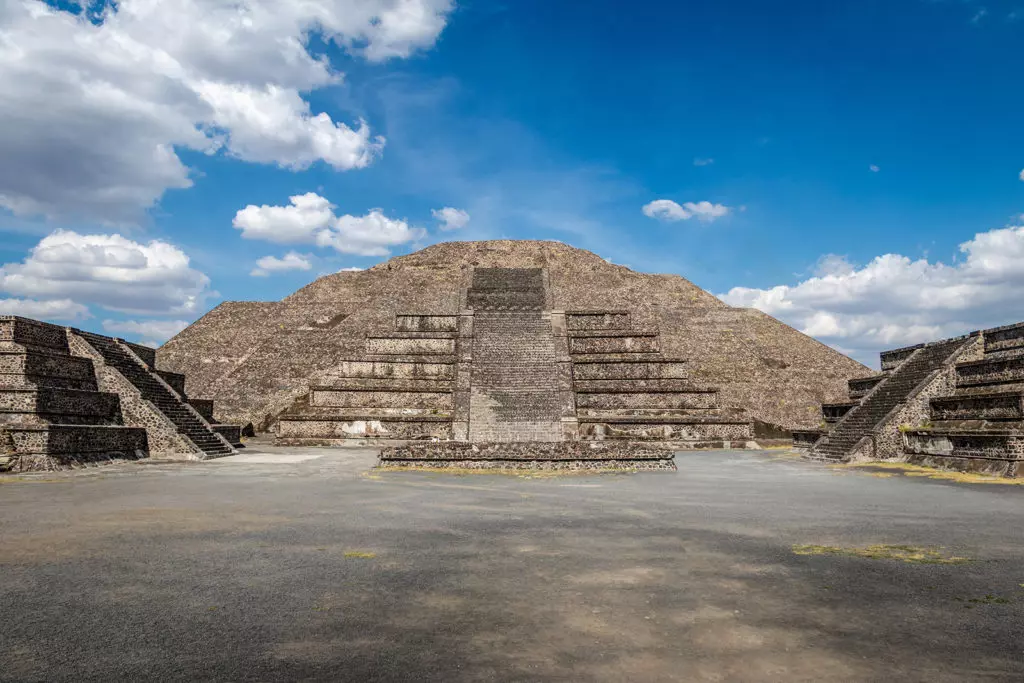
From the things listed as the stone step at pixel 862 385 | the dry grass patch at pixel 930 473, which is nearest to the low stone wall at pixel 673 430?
the stone step at pixel 862 385

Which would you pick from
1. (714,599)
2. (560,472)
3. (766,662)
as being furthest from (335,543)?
(560,472)

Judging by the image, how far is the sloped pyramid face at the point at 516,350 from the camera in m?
27.3

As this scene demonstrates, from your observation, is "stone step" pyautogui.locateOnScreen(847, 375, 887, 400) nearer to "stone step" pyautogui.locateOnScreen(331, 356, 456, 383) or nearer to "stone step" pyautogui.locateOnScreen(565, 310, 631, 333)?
"stone step" pyautogui.locateOnScreen(565, 310, 631, 333)

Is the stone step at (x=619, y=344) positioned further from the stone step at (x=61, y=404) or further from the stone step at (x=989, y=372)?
the stone step at (x=61, y=404)

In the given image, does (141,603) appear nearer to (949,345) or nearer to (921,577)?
(921,577)

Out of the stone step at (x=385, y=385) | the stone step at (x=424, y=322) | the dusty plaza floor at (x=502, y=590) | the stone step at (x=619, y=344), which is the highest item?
the stone step at (x=424, y=322)

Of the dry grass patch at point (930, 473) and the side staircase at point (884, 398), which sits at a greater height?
the side staircase at point (884, 398)

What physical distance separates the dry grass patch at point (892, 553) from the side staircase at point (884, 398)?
1363cm

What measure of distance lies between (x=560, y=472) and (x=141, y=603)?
11.8 metres

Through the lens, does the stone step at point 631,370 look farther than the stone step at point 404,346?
No

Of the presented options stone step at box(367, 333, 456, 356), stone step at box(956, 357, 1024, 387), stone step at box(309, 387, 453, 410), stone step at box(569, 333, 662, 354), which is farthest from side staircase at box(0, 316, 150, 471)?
stone step at box(956, 357, 1024, 387)

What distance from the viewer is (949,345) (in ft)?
77.6

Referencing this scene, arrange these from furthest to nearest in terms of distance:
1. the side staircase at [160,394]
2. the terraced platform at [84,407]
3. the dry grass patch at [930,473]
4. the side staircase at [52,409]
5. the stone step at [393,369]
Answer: the stone step at [393,369], the side staircase at [160,394], the terraced platform at [84,407], the side staircase at [52,409], the dry grass patch at [930,473]

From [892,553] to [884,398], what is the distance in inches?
704
